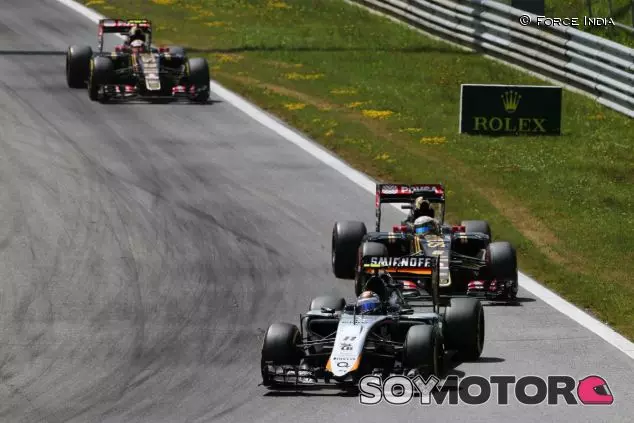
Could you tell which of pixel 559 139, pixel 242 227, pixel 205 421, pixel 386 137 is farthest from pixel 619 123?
pixel 205 421

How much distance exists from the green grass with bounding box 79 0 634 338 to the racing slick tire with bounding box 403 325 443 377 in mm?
4174

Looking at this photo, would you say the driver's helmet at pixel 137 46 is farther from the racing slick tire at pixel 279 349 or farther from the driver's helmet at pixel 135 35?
the racing slick tire at pixel 279 349

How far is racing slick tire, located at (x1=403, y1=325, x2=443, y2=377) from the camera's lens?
1705cm

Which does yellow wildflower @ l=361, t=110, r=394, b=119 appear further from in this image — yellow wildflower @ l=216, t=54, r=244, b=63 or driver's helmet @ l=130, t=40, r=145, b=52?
yellow wildflower @ l=216, t=54, r=244, b=63

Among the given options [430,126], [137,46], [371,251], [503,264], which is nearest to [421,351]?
[371,251]

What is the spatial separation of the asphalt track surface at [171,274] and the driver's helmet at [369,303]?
1229mm

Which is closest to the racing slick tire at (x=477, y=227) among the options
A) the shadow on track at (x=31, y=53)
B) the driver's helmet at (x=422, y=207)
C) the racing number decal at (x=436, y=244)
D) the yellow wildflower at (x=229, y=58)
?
the driver's helmet at (x=422, y=207)

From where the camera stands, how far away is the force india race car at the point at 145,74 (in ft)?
111

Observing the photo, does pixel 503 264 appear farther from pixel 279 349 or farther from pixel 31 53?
pixel 31 53

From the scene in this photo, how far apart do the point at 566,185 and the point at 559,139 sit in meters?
3.58

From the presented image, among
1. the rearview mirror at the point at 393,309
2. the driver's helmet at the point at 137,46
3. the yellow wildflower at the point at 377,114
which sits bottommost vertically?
the rearview mirror at the point at 393,309

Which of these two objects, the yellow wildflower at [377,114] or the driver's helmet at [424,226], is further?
the yellow wildflower at [377,114]

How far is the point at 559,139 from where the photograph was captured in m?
32.0

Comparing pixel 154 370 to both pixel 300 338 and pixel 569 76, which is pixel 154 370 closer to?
pixel 300 338
